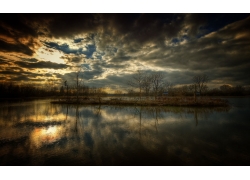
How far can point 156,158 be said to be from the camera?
18.0 ft

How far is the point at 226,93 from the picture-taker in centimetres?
9144

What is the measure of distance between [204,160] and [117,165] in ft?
13.0

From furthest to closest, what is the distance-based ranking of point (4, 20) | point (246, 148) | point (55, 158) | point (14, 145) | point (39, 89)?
point (39, 89)
point (4, 20)
point (14, 145)
point (246, 148)
point (55, 158)

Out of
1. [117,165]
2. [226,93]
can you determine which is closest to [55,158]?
[117,165]

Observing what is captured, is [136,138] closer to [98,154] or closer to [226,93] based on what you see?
[98,154]

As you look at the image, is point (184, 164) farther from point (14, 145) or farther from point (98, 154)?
point (14, 145)

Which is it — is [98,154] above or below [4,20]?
below

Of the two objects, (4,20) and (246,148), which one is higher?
(4,20)

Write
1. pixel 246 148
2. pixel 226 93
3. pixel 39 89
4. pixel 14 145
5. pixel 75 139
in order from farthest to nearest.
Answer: pixel 39 89 < pixel 226 93 < pixel 75 139 < pixel 14 145 < pixel 246 148

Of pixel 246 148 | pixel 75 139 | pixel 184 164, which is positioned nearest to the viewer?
pixel 184 164

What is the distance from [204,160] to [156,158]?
2162mm

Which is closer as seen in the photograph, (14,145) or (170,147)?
(170,147)

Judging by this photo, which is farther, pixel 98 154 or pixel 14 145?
pixel 14 145

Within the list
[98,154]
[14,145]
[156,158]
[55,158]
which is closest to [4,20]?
[14,145]
